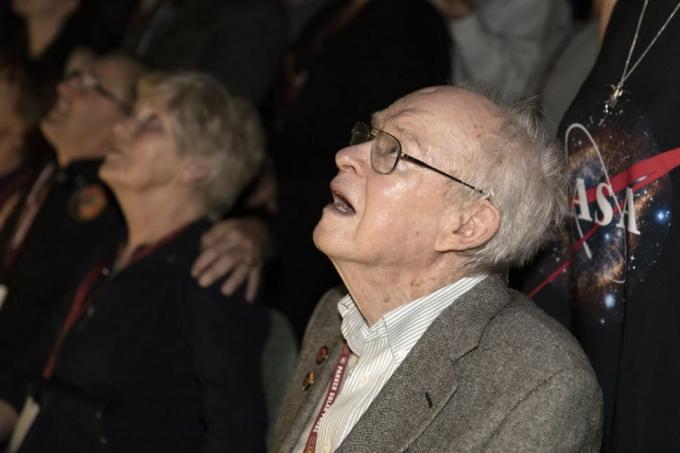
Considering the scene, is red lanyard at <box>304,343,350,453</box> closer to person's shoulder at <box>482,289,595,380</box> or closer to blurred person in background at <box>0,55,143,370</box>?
person's shoulder at <box>482,289,595,380</box>

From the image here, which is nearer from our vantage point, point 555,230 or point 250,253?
point 555,230

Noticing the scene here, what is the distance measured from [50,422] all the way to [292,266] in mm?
1029

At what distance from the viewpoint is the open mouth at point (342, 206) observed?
2.04m

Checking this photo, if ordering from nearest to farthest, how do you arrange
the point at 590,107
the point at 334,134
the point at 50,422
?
1. the point at 590,107
2. the point at 50,422
3. the point at 334,134

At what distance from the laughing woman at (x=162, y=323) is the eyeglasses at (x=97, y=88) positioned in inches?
19.8

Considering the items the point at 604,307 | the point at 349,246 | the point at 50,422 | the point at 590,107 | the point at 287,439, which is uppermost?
the point at 590,107

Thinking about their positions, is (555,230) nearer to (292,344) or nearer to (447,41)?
(292,344)

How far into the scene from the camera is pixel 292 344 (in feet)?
9.53

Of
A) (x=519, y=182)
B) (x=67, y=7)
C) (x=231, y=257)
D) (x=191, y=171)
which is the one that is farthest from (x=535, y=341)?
(x=67, y=7)

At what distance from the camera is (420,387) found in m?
1.86

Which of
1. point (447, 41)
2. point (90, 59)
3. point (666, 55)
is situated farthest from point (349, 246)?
point (90, 59)

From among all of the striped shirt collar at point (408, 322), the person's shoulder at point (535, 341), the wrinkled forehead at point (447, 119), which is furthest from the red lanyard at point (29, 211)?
the person's shoulder at point (535, 341)

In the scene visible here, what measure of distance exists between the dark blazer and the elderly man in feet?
1.82

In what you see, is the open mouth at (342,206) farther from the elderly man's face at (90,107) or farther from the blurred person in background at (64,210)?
the elderly man's face at (90,107)
